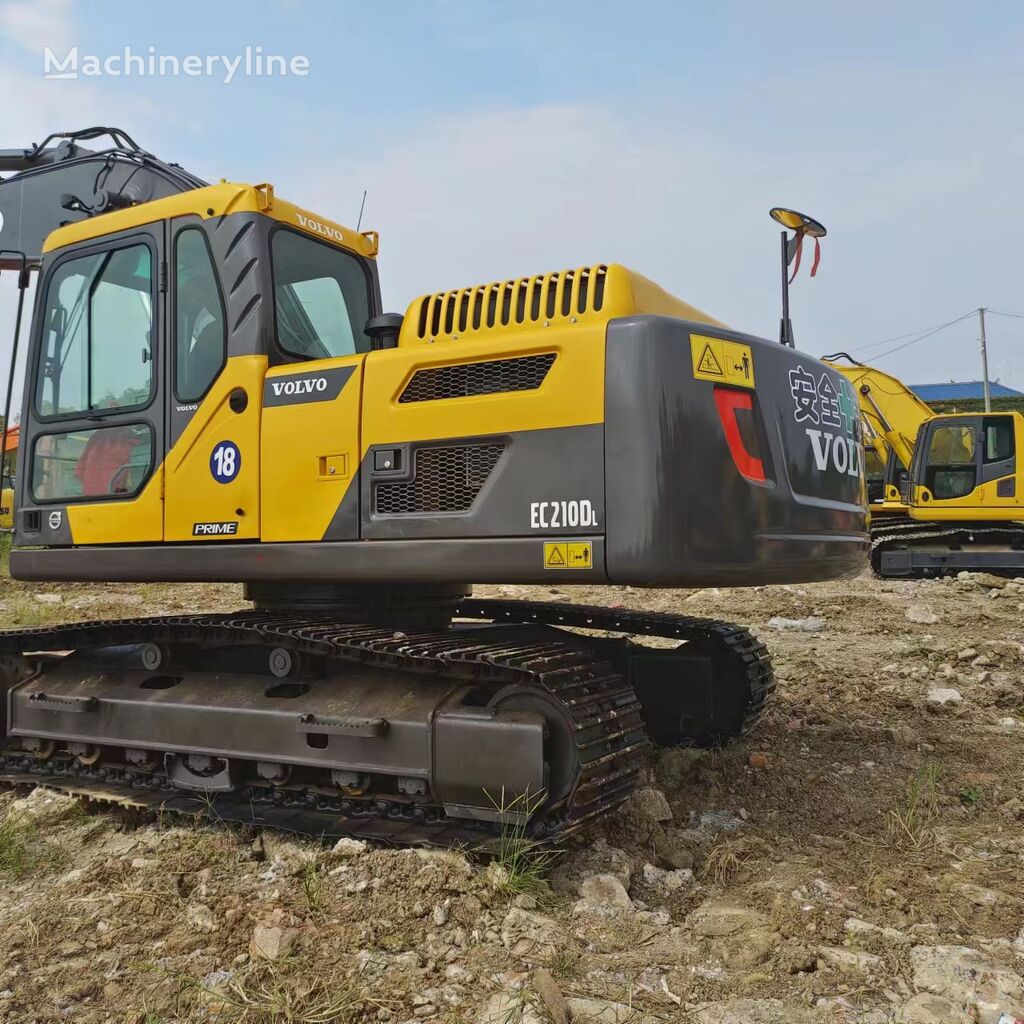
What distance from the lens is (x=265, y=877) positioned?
3.32 meters

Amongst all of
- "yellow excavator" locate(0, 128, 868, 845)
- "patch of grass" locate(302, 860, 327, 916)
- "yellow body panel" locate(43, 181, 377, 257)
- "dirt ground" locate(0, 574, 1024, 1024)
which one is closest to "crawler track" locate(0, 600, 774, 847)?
"yellow excavator" locate(0, 128, 868, 845)

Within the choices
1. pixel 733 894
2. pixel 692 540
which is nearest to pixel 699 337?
pixel 692 540

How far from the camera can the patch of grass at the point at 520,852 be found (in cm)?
310

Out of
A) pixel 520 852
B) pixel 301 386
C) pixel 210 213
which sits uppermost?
pixel 210 213

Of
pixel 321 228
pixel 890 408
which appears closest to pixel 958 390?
pixel 890 408

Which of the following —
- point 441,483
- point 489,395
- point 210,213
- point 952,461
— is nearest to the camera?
point 489,395

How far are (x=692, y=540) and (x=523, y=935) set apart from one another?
1.29 meters

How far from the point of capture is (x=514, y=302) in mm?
3504

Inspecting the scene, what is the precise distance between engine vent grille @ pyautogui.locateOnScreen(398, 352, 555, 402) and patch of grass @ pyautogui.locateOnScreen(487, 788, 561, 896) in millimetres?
1393

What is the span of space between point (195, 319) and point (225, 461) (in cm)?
67

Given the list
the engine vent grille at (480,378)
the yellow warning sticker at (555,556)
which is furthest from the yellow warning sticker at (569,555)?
the engine vent grille at (480,378)

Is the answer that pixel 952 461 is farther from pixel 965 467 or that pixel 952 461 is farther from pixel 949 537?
pixel 949 537

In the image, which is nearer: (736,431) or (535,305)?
(736,431)

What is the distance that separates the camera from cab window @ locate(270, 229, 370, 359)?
4.14 m
